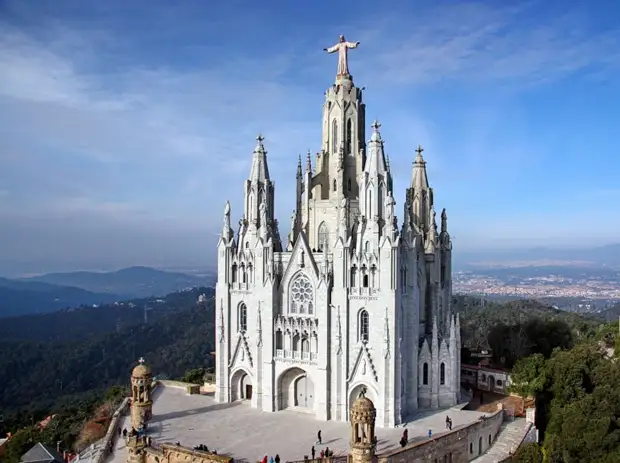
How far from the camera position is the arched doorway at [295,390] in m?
32.6

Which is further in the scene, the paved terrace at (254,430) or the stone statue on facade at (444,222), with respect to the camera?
the stone statue on facade at (444,222)

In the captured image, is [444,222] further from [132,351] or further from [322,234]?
[132,351]

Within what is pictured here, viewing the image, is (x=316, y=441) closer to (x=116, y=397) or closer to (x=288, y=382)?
(x=288, y=382)

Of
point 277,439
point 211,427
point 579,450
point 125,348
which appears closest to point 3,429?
point 211,427

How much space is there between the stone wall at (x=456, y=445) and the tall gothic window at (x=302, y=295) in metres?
9.11

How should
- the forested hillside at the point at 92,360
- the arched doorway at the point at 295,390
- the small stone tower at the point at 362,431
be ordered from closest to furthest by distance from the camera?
the small stone tower at the point at 362,431 < the arched doorway at the point at 295,390 < the forested hillside at the point at 92,360

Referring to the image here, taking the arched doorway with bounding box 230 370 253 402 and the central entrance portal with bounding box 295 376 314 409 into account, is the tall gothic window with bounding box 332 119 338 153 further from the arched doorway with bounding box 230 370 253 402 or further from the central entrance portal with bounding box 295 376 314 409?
the arched doorway with bounding box 230 370 253 402

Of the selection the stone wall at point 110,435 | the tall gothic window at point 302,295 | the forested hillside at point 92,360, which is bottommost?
the forested hillside at point 92,360

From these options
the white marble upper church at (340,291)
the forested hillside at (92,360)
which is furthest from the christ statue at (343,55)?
the forested hillside at (92,360)

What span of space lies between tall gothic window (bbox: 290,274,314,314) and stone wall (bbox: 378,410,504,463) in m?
9.11

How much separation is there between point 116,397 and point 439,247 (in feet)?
86.0

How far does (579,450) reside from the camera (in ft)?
96.3

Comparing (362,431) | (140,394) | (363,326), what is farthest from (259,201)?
(362,431)

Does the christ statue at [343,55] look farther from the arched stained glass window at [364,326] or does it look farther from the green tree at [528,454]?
the green tree at [528,454]
